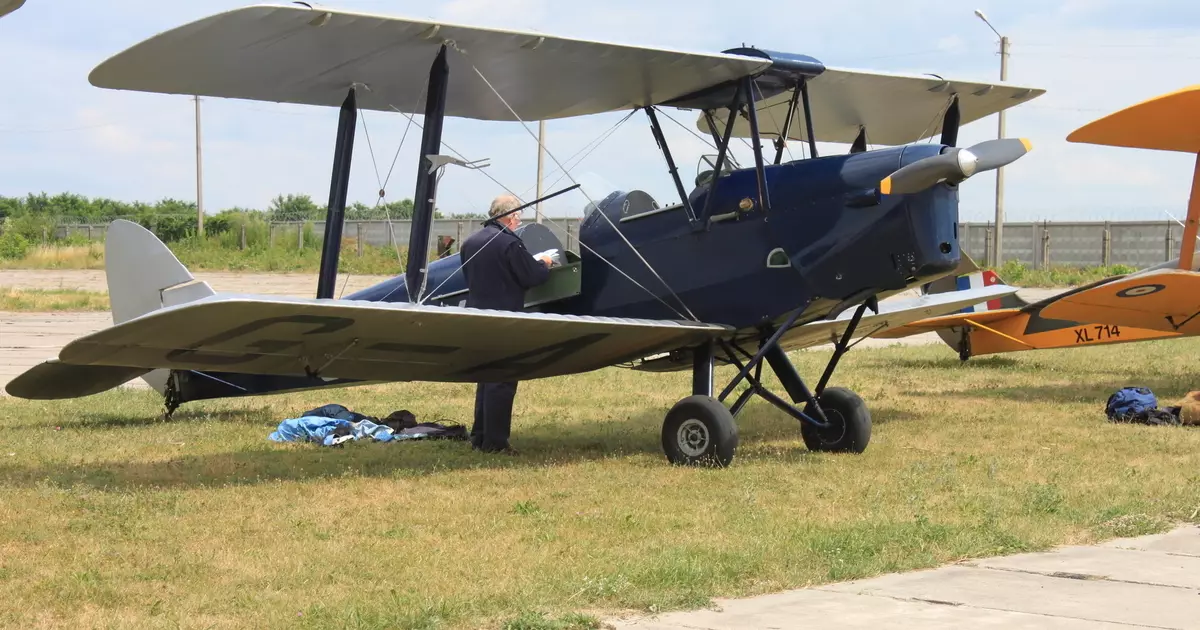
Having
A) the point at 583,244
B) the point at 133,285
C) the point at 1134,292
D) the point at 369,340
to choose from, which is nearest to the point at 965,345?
the point at 1134,292

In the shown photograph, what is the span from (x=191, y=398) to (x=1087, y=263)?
121ft

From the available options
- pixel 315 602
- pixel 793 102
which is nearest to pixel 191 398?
pixel 793 102

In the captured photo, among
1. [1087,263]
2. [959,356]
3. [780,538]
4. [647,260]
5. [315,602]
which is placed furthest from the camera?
[1087,263]

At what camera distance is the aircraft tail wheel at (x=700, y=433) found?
27.5ft

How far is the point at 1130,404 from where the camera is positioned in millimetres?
10914

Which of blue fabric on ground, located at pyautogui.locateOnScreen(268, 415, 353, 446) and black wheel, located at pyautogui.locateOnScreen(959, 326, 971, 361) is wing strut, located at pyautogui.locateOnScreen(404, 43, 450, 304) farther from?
black wheel, located at pyautogui.locateOnScreen(959, 326, 971, 361)

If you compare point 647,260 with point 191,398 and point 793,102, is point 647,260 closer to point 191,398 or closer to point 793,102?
point 793,102

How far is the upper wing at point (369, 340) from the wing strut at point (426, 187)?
1.92 feet

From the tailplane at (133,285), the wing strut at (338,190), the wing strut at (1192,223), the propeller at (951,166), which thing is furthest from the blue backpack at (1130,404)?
the tailplane at (133,285)

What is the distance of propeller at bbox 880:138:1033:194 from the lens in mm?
7957

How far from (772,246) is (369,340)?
9.42ft

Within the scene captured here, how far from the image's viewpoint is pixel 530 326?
26.3ft

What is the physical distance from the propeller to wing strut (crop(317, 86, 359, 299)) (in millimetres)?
4002

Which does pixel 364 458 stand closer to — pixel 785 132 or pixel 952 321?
pixel 785 132
